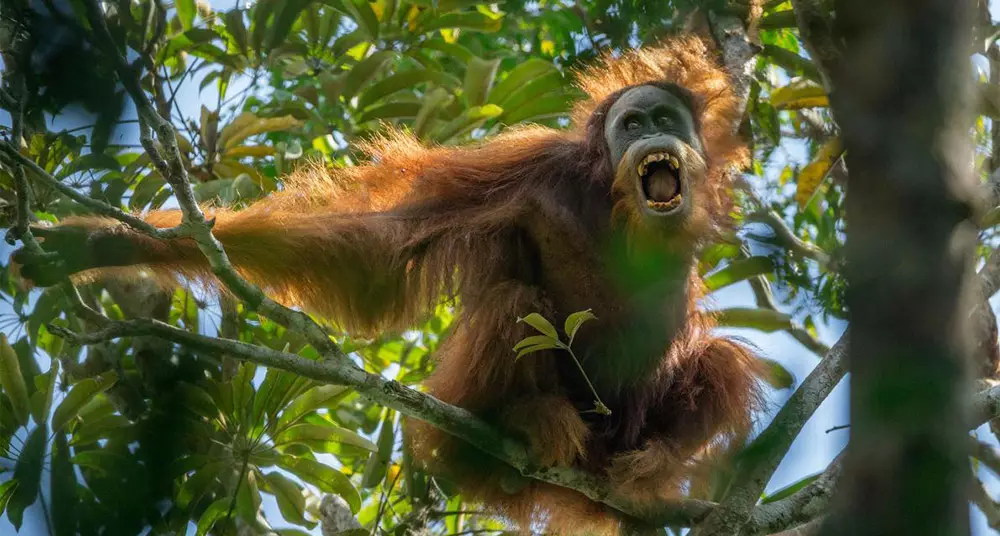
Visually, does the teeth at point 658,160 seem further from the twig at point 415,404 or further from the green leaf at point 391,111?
the green leaf at point 391,111

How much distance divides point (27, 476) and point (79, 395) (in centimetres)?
Result: 158

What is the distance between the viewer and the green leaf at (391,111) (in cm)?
623

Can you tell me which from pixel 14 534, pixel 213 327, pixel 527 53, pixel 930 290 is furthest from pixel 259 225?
pixel 930 290

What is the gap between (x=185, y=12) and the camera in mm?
6047

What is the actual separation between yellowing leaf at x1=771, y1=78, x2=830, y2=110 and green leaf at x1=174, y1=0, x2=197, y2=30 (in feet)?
11.3

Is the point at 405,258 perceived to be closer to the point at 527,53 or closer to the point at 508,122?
the point at 508,122

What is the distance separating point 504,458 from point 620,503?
23.3 inches

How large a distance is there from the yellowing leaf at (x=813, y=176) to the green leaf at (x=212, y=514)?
3523 millimetres

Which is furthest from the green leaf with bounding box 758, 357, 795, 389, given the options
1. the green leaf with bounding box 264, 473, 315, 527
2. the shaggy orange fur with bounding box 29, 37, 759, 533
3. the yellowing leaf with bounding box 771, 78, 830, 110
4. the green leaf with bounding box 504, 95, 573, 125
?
the green leaf with bounding box 264, 473, 315, 527

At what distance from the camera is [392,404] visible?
3.75 metres

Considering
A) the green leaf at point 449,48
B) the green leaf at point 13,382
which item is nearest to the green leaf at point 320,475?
the green leaf at point 13,382

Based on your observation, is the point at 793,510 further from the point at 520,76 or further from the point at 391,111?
the point at 391,111

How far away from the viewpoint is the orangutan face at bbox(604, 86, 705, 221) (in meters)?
4.84

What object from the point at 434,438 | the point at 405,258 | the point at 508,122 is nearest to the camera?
the point at 434,438
